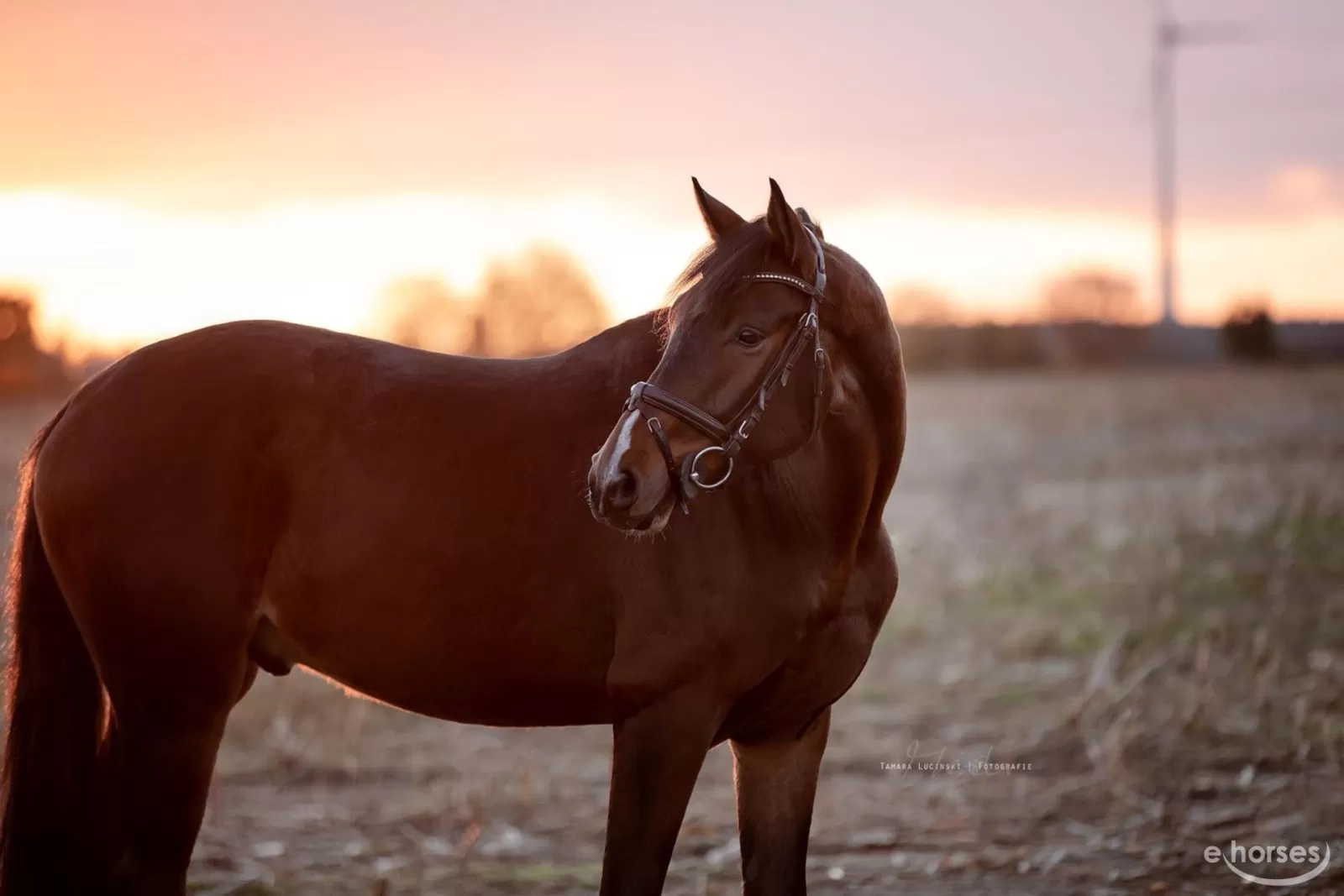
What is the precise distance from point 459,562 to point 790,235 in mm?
1414

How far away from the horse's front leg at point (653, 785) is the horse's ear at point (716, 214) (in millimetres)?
1383

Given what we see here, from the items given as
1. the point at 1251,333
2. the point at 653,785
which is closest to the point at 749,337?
the point at 653,785

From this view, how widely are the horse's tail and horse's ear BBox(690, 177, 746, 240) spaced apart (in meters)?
2.30

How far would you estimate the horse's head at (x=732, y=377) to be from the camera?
3.09 m

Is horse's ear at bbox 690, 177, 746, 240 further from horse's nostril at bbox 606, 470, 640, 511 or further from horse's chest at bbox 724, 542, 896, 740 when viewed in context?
horse's chest at bbox 724, 542, 896, 740

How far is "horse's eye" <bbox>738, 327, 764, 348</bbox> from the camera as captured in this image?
3.24m

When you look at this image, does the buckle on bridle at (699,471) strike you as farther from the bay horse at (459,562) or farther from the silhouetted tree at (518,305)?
the silhouetted tree at (518,305)

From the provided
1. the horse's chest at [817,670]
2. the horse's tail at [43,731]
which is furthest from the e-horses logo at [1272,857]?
the horse's tail at [43,731]

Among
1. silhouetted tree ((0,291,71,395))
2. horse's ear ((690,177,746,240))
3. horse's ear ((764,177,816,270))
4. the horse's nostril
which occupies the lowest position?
the horse's nostril

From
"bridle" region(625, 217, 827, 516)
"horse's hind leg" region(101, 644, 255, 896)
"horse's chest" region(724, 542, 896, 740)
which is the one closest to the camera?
"bridle" region(625, 217, 827, 516)

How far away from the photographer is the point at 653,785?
329cm

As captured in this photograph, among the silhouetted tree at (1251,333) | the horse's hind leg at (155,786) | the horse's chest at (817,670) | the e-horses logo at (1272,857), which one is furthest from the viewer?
the silhouetted tree at (1251,333)

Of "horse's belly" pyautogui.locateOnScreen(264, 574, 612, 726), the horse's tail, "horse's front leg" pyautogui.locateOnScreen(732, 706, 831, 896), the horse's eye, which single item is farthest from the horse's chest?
the horse's tail

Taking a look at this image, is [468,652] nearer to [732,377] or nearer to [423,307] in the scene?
[732,377]
